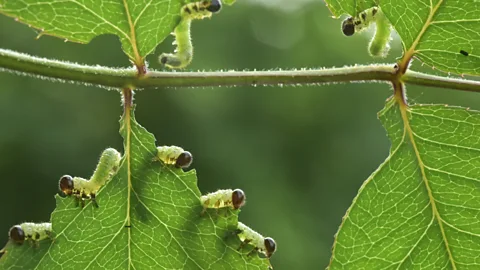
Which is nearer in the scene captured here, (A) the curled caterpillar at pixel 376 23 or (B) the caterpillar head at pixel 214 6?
(B) the caterpillar head at pixel 214 6

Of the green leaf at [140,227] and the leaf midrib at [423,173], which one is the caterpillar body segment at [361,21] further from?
the green leaf at [140,227]

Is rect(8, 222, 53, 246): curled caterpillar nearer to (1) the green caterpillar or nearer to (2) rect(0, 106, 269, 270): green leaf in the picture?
(2) rect(0, 106, 269, 270): green leaf

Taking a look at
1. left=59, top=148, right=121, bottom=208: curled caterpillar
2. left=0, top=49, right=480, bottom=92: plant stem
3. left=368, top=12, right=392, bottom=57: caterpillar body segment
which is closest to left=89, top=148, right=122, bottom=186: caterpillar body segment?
left=59, top=148, right=121, bottom=208: curled caterpillar

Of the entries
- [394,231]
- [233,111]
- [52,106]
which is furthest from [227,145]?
[394,231]

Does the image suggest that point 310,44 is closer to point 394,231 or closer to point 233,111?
point 233,111

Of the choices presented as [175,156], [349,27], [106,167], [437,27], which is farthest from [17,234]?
[437,27]

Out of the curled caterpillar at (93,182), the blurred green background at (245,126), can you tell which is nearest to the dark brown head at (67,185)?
the curled caterpillar at (93,182)

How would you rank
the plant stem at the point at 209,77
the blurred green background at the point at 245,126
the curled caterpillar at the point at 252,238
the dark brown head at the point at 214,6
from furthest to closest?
the blurred green background at the point at 245,126 < the curled caterpillar at the point at 252,238 < the dark brown head at the point at 214,6 < the plant stem at the point at 209,77
